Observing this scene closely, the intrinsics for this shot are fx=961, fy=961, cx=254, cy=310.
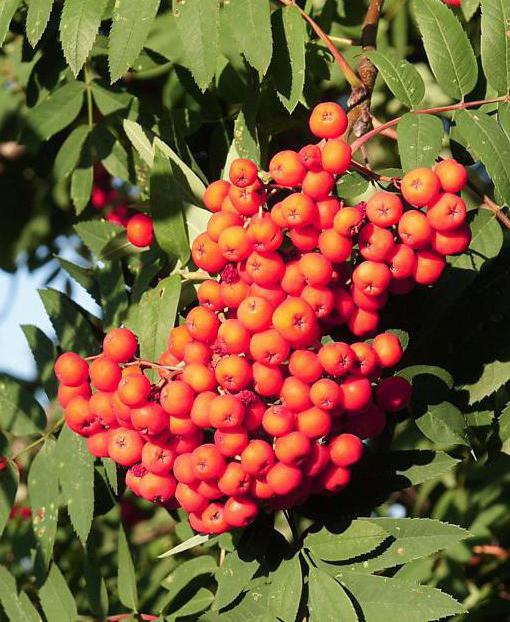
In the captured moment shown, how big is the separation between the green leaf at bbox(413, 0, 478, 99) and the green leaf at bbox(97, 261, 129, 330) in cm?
72

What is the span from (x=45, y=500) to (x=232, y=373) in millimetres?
669

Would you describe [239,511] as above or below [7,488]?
above

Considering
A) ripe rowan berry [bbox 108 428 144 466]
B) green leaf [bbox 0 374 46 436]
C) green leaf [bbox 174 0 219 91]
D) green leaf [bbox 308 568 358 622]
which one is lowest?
green leaf [bbox 0 374 46 436]

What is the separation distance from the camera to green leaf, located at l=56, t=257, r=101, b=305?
198 centimetres

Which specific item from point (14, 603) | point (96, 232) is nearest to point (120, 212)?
point (96, 232)

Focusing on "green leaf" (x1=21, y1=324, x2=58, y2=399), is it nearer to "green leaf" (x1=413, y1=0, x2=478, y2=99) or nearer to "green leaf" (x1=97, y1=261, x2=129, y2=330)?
"green leaf" (x1=97, y1=261, x2=129, y2=330)

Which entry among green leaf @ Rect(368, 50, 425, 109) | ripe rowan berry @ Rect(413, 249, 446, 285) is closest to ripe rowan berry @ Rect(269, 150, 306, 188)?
ripe rowan berry @ Rect(413, 249, 446, 285)

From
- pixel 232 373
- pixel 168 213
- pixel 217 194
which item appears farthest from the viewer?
pixel 168 213

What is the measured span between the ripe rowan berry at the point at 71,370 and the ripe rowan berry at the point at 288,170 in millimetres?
432

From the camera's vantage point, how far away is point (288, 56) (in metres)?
1.67

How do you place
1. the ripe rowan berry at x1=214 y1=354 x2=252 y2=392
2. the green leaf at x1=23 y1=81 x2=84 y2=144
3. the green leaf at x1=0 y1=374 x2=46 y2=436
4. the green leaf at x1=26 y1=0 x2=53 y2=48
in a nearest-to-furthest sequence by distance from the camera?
the ripe rowan berry at x1=214 y1=354 x2=252 y2=392, the green leaf at x1=26 y1=0 x2=53 y2=48, the green leaf at x1=0 y1=374 x2=46 y2=436, the green leaf at x1=23 y1=81 x2=84 y2=144

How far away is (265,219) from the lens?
1396 millimetres

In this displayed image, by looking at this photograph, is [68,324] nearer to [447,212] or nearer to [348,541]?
[348,541]

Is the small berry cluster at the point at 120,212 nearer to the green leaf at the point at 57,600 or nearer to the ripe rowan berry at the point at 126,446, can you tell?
the ripe rowan berry at the point at 126,446
